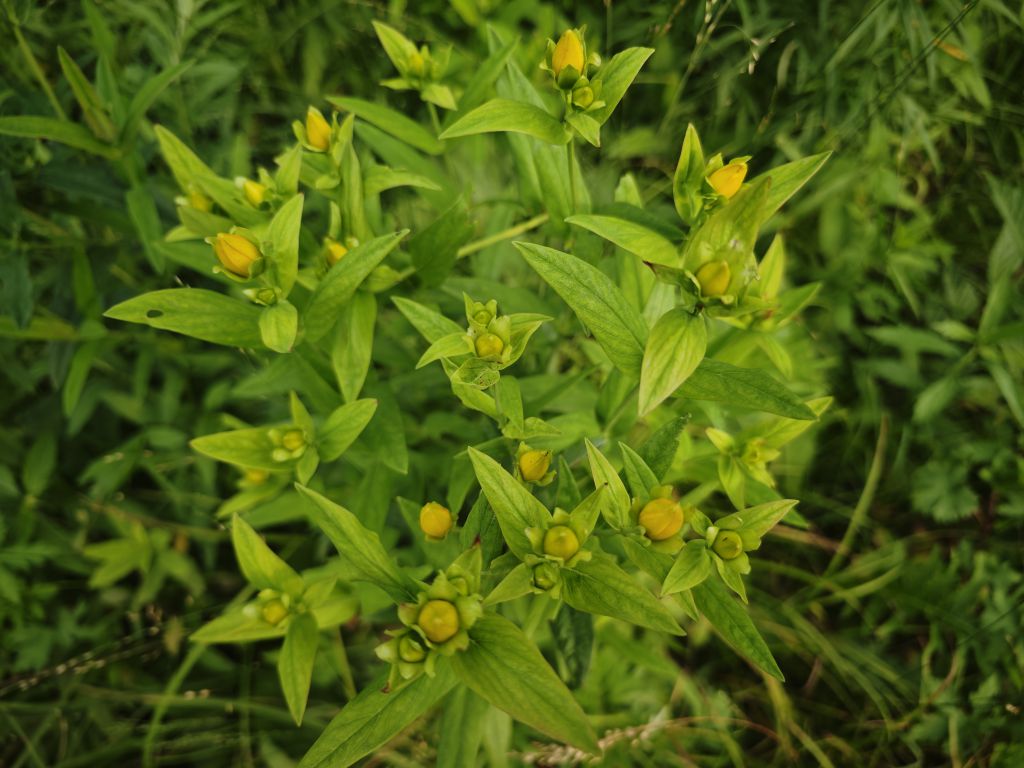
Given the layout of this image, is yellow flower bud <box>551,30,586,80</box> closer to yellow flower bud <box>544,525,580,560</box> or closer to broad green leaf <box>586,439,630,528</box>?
broad green leaf <box>586,439,630,528</box>

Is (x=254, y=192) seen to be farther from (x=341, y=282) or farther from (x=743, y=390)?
(x=743, y=390)

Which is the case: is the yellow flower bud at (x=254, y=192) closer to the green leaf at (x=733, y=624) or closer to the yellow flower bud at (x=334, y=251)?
the yellow flower bud at (x=334, y=251)

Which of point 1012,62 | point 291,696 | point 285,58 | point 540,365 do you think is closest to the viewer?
point 291,696

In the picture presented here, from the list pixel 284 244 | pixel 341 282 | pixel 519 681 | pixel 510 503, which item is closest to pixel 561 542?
pixel 510 503

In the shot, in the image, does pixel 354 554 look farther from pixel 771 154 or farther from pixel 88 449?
pixel 771 154

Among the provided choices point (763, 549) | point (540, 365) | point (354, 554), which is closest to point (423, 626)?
point (354, 554)

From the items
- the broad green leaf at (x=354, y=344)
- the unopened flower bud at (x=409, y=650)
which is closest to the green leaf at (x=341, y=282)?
the broad green leaf at (x=354, y=344)

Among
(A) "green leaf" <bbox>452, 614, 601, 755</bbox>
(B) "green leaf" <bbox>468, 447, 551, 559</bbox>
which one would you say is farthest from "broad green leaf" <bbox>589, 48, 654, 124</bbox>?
(A) "green leaf" <bbox>452, 614, 601, 755</bbox>
